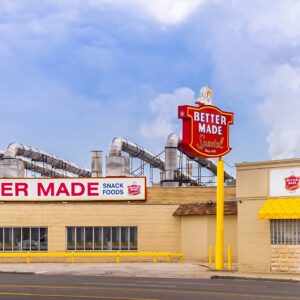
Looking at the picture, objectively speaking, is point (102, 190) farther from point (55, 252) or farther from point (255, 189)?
point (255, 189)

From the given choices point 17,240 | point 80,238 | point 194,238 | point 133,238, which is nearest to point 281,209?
point 194,238

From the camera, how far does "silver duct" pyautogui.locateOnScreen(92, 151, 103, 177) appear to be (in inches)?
2267

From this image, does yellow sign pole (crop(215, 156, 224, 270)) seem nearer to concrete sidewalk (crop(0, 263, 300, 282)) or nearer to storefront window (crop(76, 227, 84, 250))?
concrete sidewalk (crop(0, 263, 300, 282))

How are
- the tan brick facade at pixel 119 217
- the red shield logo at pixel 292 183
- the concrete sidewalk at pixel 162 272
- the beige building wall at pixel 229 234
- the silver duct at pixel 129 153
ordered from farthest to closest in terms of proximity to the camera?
the silver duct at pixel 129 153
the tan brick facade at pixel 119 217
the beige building wall at pixel 229 234
the red shield logo at pixel 292 183
the concrete sidewalk at pixel 162 272

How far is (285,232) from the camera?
34.4 m

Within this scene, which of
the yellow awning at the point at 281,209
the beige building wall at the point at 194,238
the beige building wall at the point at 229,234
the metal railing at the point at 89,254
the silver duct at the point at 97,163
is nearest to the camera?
the yellow awning at the point at 281,209

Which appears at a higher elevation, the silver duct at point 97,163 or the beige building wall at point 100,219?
the silver duct at point 97,163

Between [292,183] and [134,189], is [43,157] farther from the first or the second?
[292,183]

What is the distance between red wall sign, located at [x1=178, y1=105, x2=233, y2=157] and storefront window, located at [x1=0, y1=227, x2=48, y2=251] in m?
13.8

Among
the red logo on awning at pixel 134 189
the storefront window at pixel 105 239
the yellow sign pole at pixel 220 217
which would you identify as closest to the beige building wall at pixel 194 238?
the storefront window at pixel 105 239

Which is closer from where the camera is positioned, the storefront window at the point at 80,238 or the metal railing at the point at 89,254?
the metal railing at the point at 89,254

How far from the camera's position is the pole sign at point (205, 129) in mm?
35844

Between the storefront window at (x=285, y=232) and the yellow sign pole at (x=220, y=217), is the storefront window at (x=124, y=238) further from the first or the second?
the storefront window at (x=285, y=232)

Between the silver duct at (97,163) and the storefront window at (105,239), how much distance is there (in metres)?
11.1
